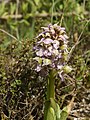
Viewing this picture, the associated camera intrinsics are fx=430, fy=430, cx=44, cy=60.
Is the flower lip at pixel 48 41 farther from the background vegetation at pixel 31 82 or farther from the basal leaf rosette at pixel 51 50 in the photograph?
the background vegetation at pixel 31 82

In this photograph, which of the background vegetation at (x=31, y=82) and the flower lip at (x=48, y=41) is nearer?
the flower lip at (x=48, y=41)

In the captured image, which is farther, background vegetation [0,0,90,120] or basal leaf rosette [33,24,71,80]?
background vegetation [0,0,90,120]

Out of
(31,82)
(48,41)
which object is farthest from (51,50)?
(31,82)

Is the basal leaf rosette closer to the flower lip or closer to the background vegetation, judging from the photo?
the flower lip

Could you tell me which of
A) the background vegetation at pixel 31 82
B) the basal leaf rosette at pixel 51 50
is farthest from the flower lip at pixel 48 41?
the background vegetation at pixel 31 82

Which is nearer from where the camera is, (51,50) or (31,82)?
(51,50)

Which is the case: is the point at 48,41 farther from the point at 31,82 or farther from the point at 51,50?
the point at 31,82

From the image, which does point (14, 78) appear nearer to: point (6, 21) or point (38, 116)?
point (38, 116)

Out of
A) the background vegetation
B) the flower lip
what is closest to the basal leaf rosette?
the flower lip

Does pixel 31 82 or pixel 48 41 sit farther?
pixel 31 82
